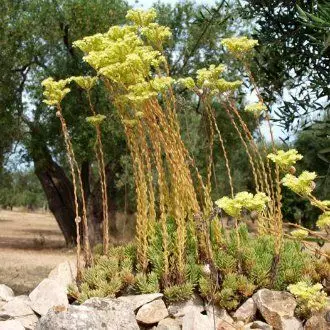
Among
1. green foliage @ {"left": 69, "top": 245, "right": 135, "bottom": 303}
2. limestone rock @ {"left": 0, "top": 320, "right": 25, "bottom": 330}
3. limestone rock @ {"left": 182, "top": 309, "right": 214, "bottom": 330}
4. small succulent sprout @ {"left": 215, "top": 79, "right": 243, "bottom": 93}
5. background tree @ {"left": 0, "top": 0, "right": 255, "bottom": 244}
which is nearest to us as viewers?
limestone rock @ {"left": 182, "top": 309, "right": 214, "bottom": 330}

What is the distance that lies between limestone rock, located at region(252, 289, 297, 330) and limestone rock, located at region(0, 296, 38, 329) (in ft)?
6.31

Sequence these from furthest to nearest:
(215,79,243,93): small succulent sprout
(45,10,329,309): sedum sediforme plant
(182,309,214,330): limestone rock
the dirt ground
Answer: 1. the dirt ground
2. (215,79,243,93): small succulent sprout
3. (45,10,329,309): sedum sediforme plant
4. (182,309,214,330): limestone rock

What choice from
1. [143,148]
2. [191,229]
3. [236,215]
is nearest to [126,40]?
[143,148]

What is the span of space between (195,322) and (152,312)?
0.62 metres

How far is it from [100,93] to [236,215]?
1314cm

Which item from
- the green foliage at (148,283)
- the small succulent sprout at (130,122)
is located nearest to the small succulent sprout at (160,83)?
the small succulent sprout at (130,122)

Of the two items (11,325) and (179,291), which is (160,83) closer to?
(179,291)

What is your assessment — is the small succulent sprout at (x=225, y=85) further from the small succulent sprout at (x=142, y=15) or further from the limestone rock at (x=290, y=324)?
the limestone rock at (x=290, y=324)

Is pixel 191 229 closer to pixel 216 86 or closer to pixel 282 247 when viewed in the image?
pixel 282 247

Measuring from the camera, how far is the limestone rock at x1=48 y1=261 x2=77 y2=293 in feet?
19.8

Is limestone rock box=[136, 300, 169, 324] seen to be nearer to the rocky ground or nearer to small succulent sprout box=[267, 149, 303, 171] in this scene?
the rocky ground

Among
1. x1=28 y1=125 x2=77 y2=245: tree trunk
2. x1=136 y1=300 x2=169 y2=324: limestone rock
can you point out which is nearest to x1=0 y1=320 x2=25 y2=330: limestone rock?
x1=136 y1=300 x2=169 y2=324: limestone rock

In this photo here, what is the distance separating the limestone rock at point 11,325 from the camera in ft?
15.8

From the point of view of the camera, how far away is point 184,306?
5.22m
